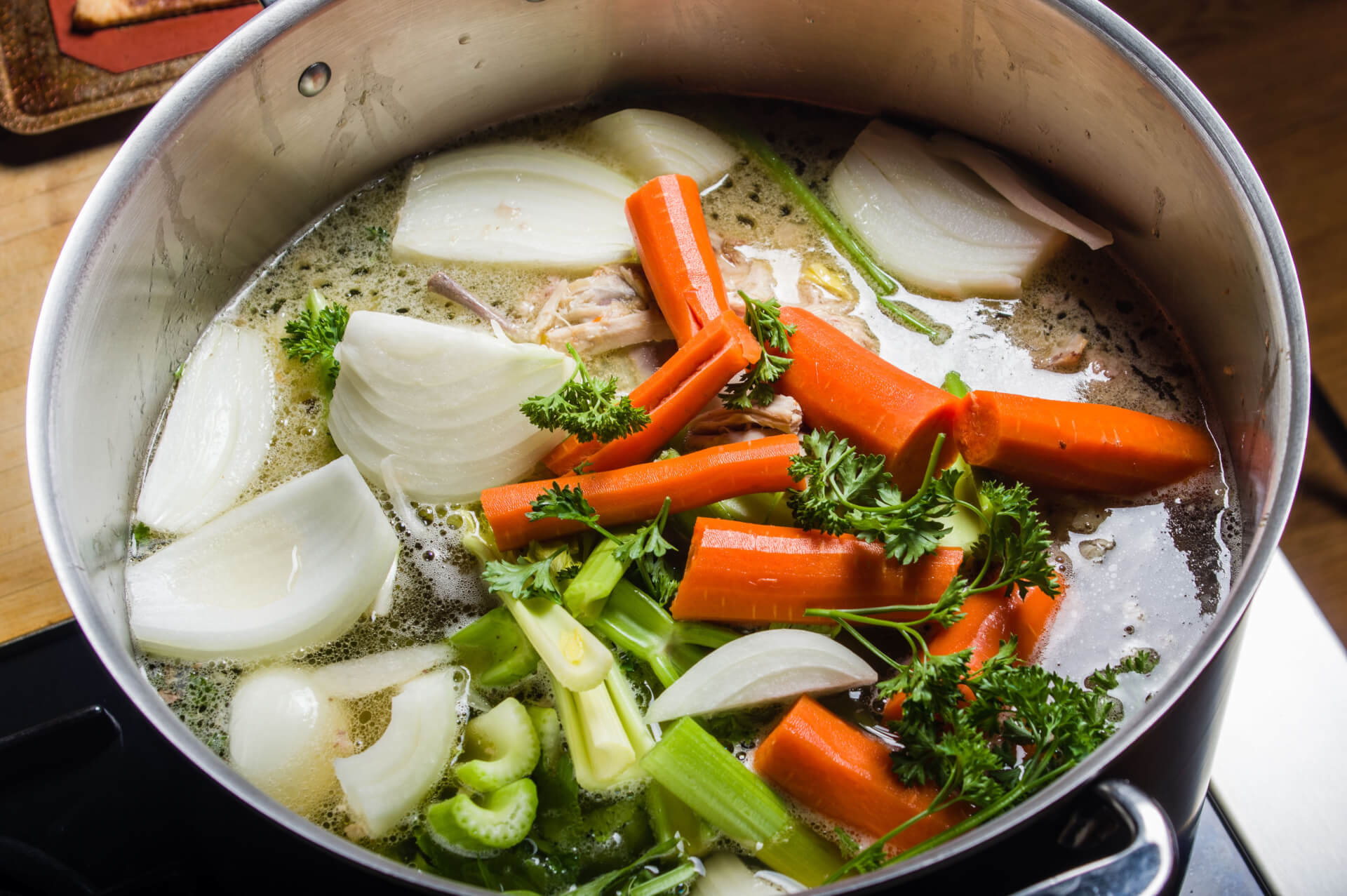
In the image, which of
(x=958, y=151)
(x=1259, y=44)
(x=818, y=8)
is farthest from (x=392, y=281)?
(x=1259, y=44)

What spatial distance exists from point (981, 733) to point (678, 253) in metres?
0.76

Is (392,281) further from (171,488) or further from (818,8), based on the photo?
(818,8)

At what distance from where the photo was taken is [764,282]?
1.57m

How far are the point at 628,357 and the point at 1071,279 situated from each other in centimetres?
67

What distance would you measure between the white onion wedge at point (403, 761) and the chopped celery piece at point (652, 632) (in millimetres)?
213

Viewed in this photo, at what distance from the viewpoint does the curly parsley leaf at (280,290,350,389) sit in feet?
4.74

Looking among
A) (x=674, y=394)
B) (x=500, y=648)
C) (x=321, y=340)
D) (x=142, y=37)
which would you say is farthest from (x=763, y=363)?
(x=142, y=37)

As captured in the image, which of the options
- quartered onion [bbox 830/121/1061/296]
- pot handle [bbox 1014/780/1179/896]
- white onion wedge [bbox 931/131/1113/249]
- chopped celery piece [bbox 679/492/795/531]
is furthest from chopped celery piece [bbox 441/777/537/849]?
white onion wedge [bbox 931/131/1113/249]

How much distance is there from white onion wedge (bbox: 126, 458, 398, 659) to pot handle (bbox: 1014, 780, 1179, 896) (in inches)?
32.7

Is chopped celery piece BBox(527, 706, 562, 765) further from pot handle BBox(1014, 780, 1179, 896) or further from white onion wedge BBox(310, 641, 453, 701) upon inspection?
pot handle BBox(1014, 780, 1179, 896)

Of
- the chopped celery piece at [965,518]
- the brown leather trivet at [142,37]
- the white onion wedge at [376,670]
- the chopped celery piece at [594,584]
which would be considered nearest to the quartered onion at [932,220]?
the chopped celery piece at [965,518]

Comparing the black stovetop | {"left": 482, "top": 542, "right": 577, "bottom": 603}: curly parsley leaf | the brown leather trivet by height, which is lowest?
the black stovetop

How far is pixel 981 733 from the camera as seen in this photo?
1146mm

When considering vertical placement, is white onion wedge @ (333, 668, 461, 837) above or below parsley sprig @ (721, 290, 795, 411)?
below
